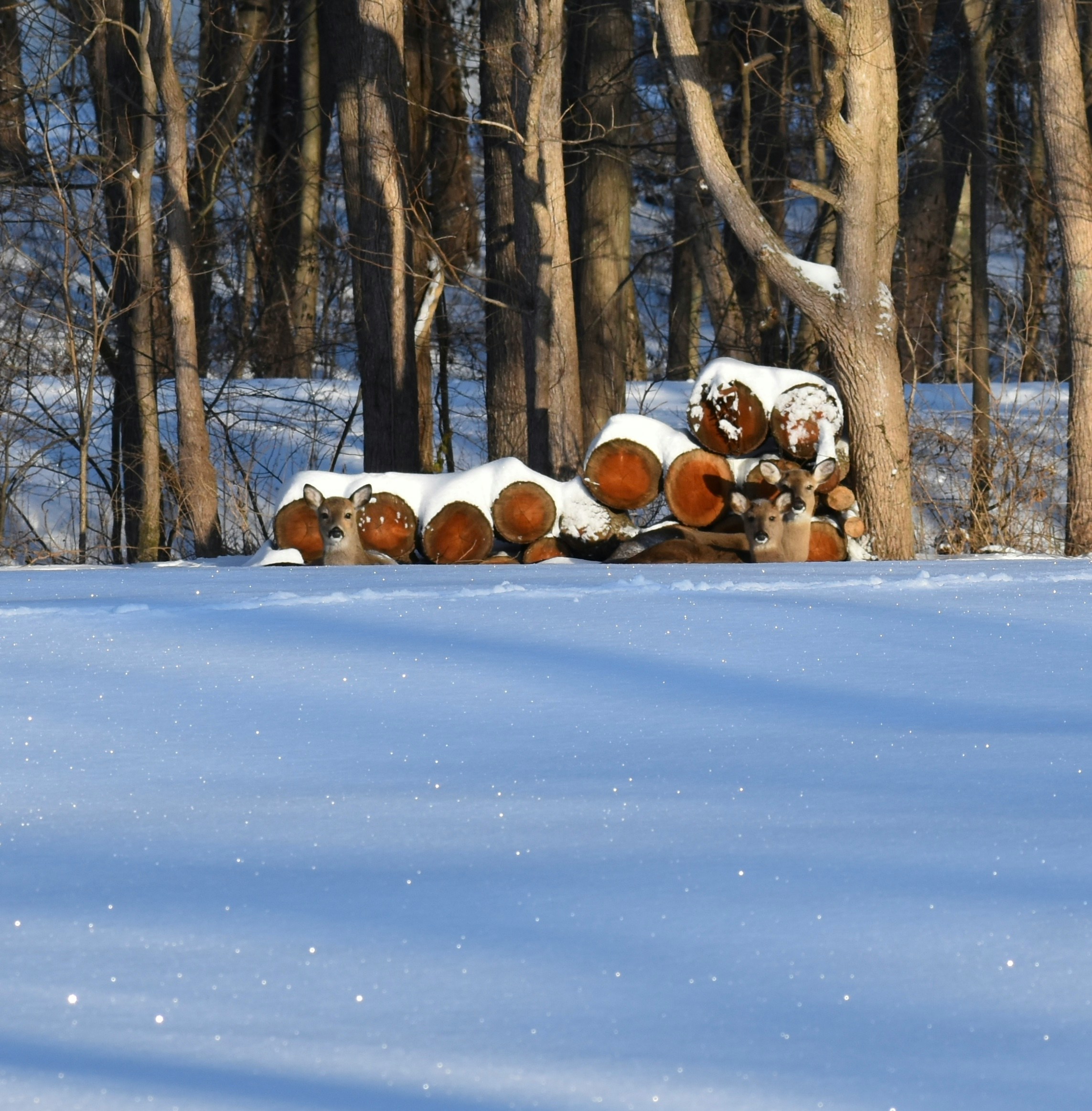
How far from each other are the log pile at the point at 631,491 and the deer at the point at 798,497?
179 mm

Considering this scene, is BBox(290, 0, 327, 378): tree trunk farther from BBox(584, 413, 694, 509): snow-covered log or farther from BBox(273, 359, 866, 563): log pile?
BBox(584, 413, 694, 509): snow-covered log

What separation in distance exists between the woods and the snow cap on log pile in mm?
27

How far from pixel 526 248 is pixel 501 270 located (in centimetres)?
248

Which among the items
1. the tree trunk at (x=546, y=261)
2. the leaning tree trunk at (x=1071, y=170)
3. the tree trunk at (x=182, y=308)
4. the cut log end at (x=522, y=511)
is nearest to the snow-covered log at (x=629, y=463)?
the cut log end at (x=522, y=511)

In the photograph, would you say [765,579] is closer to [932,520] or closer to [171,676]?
[171,676]

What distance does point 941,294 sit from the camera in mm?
23094

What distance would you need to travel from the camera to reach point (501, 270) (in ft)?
44.5

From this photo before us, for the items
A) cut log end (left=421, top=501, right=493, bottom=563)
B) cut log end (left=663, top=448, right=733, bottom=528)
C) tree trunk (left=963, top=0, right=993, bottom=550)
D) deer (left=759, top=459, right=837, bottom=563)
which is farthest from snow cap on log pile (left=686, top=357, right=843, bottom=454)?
tree trunk (left=963, top=0, right=993, bottom=550)

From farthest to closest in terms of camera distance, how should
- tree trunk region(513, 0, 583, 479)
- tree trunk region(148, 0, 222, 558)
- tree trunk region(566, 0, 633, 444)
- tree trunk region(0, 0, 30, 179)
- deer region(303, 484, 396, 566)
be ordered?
tree trunk region(0, 0, 30, 179) → tree trunk region(566, 0, 633, 444) → tree trunk region(148, 0, 222, 558) → tree trunk region(513, 0, 583, 479) → deer region(303, 484, 396, 566)

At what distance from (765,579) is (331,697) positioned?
199 cm

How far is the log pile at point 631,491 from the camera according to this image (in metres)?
8.80

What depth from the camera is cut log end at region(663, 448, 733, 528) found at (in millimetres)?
8812

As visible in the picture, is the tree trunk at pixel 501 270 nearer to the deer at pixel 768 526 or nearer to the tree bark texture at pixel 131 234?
the tree bark texture at pixel 131 234

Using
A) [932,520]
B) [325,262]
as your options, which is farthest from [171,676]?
[325,262]
